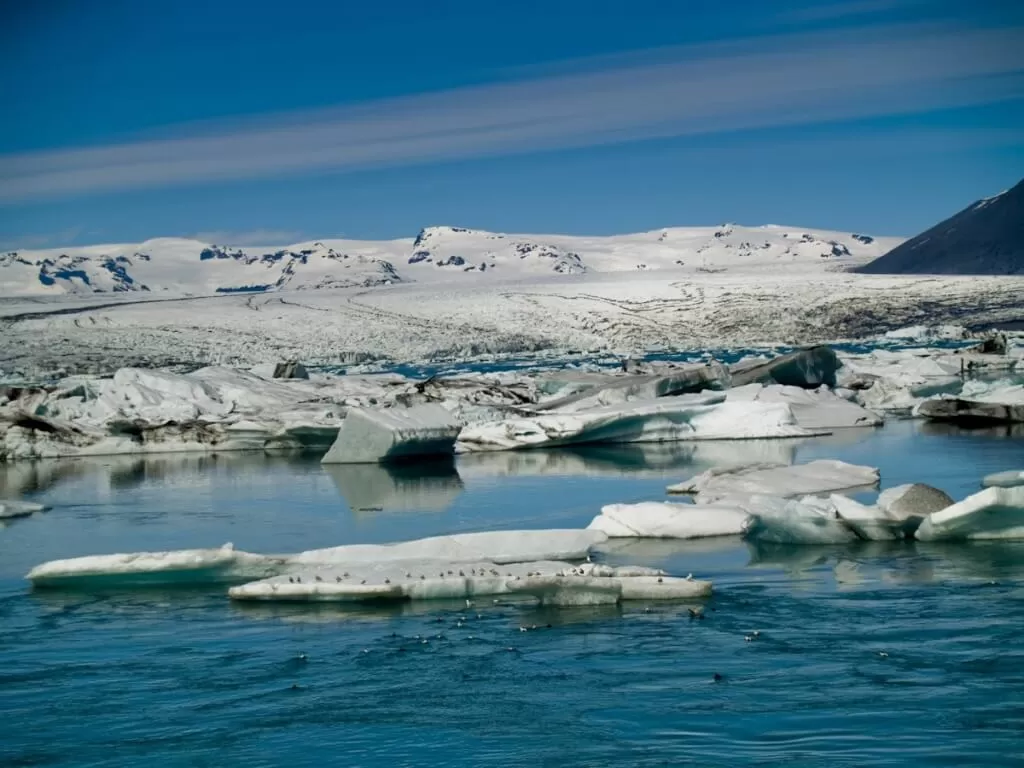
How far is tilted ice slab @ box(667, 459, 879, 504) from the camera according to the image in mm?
7359

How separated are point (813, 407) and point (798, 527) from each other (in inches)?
264

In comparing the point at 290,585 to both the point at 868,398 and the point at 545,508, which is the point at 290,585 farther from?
the point at 868,398

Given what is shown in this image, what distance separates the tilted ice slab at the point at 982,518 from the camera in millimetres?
5773

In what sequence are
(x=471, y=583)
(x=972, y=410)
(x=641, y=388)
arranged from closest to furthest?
(x=471, y=583) < (x=972, y=410) < (x=641, y=388)

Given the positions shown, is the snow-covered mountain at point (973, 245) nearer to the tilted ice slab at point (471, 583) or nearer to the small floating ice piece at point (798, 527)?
the small floating ice piece at point (798, 527)

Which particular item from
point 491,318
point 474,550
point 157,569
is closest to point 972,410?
point 474,550

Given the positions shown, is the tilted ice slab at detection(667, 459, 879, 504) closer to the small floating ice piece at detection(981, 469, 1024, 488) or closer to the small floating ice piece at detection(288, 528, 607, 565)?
the small floating ice piece at detection(981, 469, 1024, 488)

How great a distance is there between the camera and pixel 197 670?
167 inches

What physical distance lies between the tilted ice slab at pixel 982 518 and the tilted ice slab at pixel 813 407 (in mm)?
5997

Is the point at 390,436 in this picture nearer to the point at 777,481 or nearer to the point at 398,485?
the point at 398,485

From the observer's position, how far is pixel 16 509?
811cm

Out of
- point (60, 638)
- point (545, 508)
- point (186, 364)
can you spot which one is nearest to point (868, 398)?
point (545, 508)

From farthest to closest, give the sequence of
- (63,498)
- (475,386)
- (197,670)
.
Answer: (475,386) → (63,498) → (197,670)

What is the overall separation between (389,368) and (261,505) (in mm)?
16547
